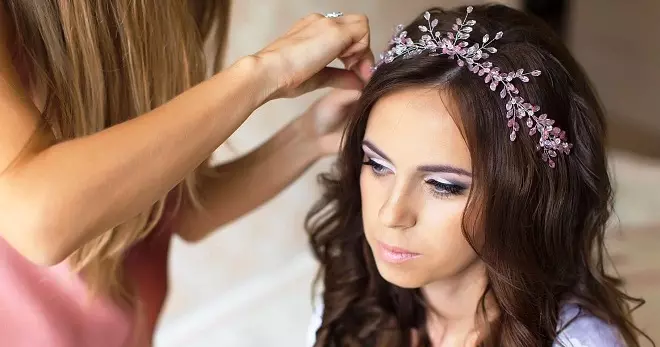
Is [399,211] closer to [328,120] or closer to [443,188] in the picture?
[443,188]

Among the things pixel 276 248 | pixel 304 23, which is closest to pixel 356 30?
pixel 304 23

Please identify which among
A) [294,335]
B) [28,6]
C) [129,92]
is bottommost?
[294,335]

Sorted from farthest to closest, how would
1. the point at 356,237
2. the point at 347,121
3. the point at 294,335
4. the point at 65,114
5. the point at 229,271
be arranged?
the point at 229,271 < the point at 294,335 < the point at 356,237 < the point at 347,121 < the point at 65,114

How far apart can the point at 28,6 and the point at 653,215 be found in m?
1.32

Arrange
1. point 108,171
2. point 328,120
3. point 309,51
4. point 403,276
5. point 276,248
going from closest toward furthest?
point 108,171
point 309,51
point 403,276
point 328,120
point 276,248

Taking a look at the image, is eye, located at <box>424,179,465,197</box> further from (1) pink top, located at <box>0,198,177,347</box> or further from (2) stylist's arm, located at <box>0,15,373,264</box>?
(1) pink top, located at <box>0,198,177,347</box>

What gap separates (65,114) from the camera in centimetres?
77

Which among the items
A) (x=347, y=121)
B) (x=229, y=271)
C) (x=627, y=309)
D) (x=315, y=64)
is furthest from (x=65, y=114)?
(x=229, y=271)

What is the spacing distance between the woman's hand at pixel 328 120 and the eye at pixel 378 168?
0.10 m

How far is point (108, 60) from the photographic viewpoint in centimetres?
80

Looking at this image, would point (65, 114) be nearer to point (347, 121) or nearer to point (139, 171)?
point (139, 171)

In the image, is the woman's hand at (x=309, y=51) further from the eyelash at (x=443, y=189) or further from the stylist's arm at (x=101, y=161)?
the eyelash at (x=443, y=189)

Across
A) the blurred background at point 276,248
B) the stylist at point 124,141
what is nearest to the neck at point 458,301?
the stylist at point 124,141

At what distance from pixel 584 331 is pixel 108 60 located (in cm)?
63
